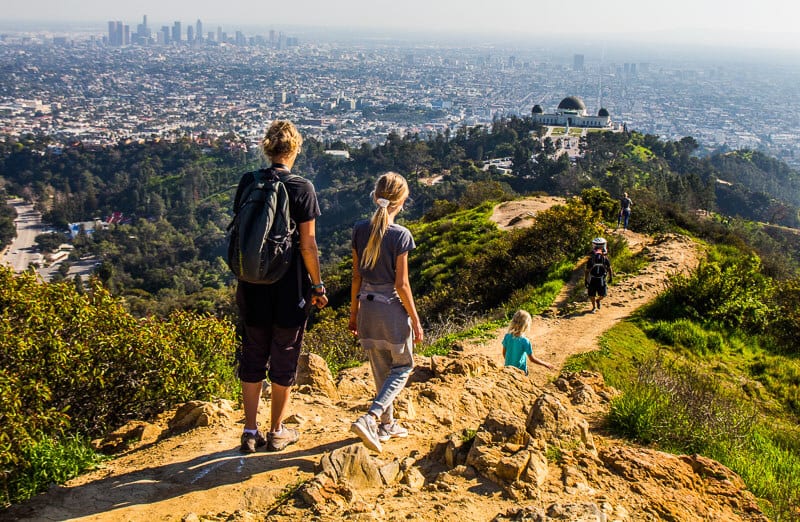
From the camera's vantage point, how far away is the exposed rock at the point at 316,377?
4.28 meters

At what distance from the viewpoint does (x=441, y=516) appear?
2508 mm

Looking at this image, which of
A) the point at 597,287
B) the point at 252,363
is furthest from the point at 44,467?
the point at 597,287

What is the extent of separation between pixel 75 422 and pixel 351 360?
255 cm

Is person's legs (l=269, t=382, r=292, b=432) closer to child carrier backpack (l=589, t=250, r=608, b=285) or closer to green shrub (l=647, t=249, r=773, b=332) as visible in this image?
child carrier backpack (l=589, t=250, r=608, b=285)

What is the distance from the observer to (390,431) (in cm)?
327

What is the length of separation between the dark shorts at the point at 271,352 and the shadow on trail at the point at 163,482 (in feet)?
1.19

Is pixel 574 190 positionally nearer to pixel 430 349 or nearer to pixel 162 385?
pixel 430 349

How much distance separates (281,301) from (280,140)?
2.37 ft

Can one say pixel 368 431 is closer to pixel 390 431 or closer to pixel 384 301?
pixel 390 431

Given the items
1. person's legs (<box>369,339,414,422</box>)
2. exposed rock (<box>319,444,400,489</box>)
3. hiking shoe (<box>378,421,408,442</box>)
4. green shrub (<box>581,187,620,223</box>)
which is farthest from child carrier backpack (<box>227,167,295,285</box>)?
green shrub (<box>581,187,620,223</box>)

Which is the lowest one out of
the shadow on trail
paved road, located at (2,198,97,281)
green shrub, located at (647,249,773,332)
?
paved road, located at (2,198,97,281)

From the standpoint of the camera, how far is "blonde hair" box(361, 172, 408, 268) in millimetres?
3020

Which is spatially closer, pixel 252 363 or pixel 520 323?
pixel 252 363

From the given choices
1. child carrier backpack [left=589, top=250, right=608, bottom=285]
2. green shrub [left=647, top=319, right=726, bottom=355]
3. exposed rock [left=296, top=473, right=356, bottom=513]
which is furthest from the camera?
child carrier backpack [left=589, top=250, right=608, bottom=285]
